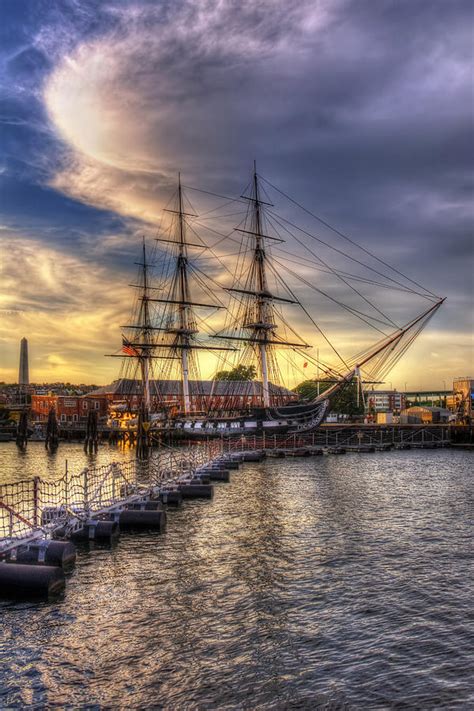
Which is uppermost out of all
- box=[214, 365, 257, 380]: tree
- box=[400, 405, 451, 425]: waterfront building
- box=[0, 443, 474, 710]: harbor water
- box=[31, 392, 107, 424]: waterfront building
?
box=[214, 365, 257, 380]: tree

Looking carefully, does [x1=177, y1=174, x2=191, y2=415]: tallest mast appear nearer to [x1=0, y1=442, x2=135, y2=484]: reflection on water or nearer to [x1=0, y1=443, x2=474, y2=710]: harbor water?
[x1=0, y1=442, x2=135, y2=484]: reflection on water

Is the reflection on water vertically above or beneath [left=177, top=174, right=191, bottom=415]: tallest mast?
beneath

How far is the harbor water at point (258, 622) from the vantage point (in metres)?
11.0

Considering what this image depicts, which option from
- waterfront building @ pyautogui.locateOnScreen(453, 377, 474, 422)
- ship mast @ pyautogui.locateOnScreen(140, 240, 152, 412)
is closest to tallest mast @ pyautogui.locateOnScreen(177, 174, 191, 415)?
ship mast @ pyautogui.locateOnScreen(140, 240, 152, 412)

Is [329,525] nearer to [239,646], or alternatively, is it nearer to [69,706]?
[239,646]

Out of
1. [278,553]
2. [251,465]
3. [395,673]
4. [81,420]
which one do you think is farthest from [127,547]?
[81,420]

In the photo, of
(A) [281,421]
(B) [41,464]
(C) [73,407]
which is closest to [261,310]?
(A) [281,421]

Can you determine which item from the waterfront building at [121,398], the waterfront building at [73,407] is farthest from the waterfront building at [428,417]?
the waterfront building at [73,407]

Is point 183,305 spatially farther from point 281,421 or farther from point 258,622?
point 258,622

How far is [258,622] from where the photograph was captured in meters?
14.2

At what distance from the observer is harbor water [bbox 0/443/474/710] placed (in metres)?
11.0

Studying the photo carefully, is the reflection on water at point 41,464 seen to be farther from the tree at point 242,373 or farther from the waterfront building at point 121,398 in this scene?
the tree at point 242,373

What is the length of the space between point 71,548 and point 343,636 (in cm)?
897

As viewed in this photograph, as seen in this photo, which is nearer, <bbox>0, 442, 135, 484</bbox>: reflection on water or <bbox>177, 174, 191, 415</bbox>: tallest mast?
<bbox>0, 442, 135, 484</bbox>: reflection on water
